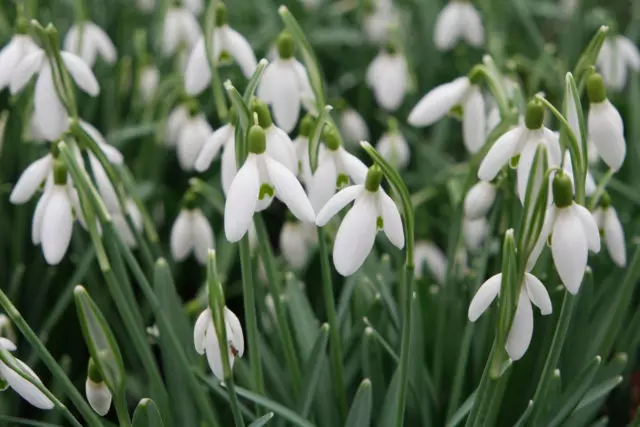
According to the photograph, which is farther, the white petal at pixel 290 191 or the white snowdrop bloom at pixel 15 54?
the white snowdrop bloom at pixel 15 54

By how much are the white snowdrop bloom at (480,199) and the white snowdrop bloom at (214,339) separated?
55 centimetres

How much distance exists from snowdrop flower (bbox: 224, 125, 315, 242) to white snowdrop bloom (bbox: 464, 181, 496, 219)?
0.50m

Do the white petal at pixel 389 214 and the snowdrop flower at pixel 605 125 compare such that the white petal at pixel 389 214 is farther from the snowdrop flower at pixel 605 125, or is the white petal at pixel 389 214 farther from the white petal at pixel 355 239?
the snowdrop flower at pixel 605 125

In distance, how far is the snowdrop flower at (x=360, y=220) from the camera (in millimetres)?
1137

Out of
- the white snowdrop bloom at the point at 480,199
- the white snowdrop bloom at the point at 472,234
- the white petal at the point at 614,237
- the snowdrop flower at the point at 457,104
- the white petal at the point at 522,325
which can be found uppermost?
the snowdrop flower at the point at 457,104

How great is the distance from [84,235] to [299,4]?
1191mm

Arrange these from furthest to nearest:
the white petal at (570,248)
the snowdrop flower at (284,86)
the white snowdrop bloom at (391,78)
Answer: the white snowdrop bloom at (391,78) → the snowdrop flower at (284,86) → the white petal at (570,248)

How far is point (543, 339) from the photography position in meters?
1.58

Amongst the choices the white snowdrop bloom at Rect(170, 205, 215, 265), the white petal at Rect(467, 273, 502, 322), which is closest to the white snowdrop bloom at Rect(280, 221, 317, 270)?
the white snowdrop bloom at Rect(170, 205, 215, 265)

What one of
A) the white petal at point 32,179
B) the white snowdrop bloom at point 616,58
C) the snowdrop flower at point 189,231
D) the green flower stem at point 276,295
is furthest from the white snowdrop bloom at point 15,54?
the white snowdrop bloom at point 616,58

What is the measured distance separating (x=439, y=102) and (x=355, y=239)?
55 cm

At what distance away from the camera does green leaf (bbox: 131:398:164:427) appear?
1.25 metres

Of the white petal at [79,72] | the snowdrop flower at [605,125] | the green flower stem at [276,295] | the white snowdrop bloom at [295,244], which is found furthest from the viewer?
the white snowdrop bloom at [295,244]

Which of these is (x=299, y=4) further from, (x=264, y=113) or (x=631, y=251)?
(x=264, y=113)
